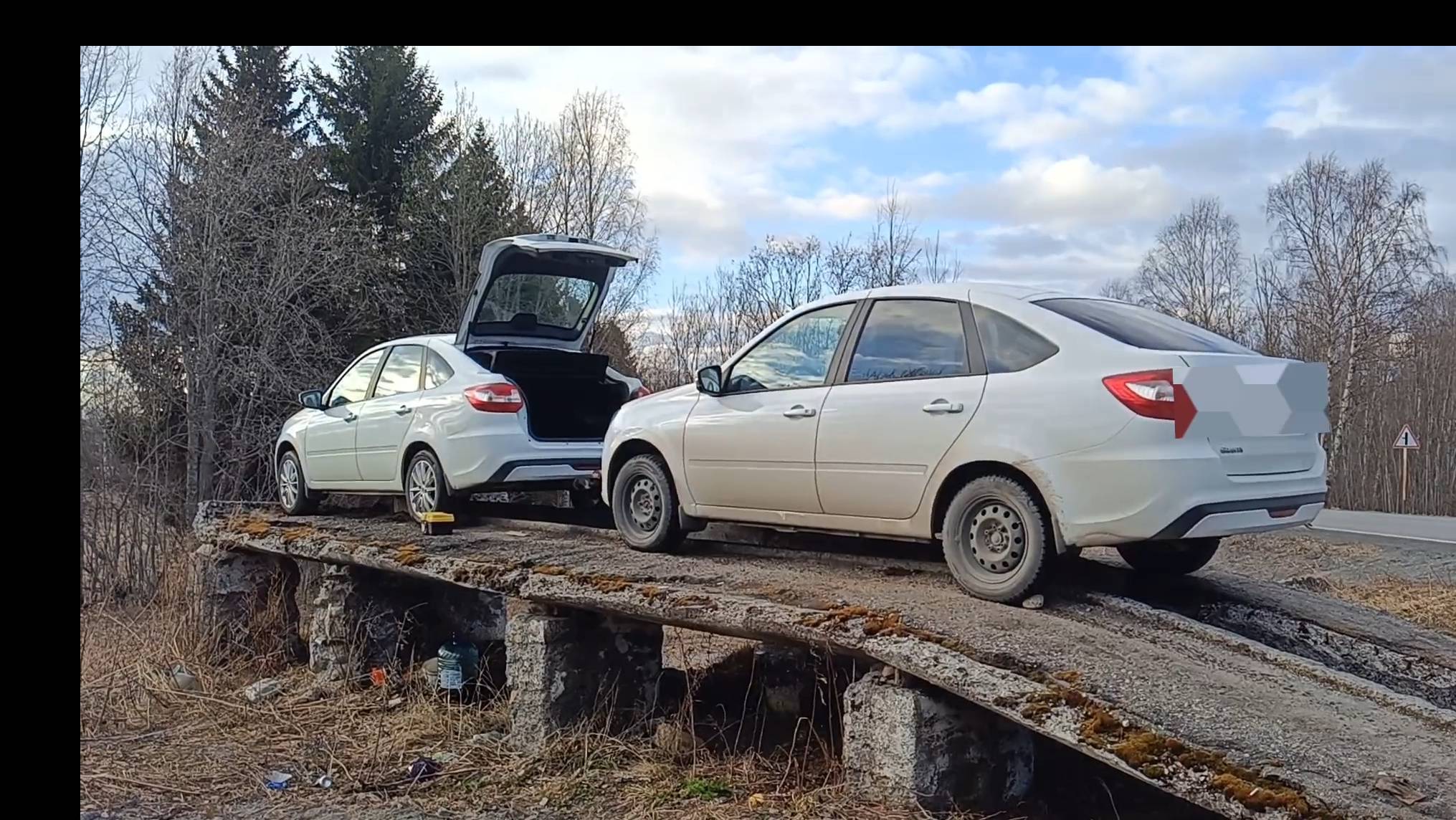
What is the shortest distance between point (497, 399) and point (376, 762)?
103 inches

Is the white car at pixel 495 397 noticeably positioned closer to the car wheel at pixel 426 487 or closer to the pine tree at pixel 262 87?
the car wheel at pixel 426 487

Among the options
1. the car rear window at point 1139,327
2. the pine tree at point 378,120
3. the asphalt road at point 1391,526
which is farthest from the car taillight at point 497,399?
the pine tree at point 378,120

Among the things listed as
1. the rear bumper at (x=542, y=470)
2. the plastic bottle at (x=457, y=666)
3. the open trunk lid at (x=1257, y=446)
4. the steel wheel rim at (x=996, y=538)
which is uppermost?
the open trunk lid at (x=1257, y=446)

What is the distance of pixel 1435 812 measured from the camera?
3152 millimetres

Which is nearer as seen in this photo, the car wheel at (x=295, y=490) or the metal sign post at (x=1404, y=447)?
the car wheel at (x=295, y=490)

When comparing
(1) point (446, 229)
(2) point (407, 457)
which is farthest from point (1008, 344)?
(1) point (446, 229)

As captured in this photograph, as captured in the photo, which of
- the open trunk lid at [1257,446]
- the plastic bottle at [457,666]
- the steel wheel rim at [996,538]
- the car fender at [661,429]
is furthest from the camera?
the plastic bottle at [457,666]

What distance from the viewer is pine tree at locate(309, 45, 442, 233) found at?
23734mm

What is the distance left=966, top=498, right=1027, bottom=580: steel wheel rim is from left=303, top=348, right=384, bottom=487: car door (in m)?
5.71

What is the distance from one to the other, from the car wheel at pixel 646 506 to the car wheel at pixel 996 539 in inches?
78.7

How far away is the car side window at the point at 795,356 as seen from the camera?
5.81m

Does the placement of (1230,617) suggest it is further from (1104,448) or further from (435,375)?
(435,375)

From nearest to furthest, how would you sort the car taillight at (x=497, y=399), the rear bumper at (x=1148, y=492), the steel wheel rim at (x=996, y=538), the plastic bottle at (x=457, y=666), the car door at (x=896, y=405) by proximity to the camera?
the rear bumper at (x=1148, y=492) → the steel wheel rim at (x=996, y=538) → the car door at (x=896, y=405) → the plastic bottle at (x=457, y=666) → the car taillight at (x=497, y=399)

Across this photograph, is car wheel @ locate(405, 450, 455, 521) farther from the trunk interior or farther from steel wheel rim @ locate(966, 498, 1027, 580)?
steel wheel rim @ locate(966, 498, 1027, 580)
